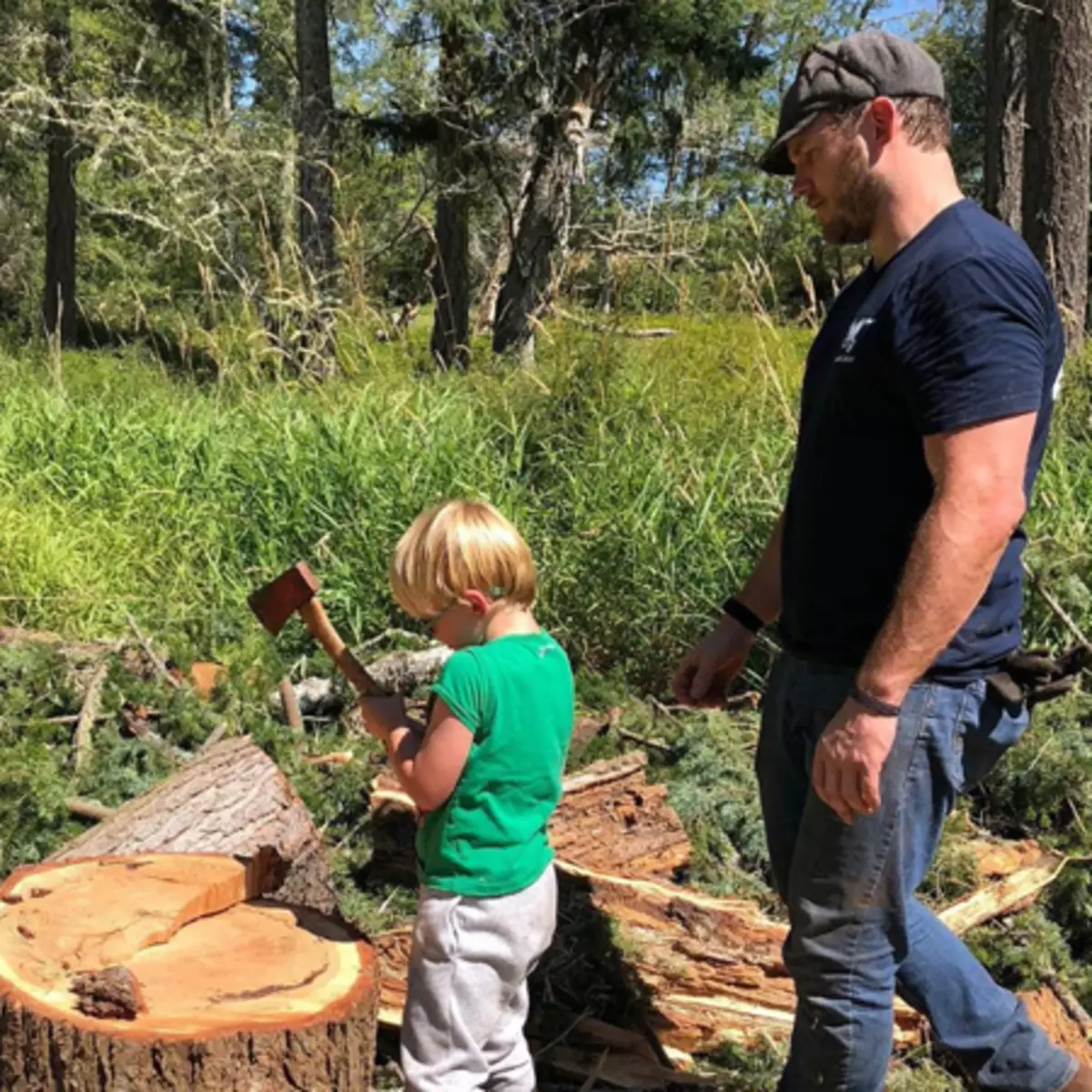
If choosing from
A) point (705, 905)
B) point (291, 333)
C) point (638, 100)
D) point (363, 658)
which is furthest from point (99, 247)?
point (705, 905)

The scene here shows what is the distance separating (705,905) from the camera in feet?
10.3

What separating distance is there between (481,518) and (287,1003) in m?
0.91

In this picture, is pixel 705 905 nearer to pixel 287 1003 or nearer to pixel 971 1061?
pixel 971 1061

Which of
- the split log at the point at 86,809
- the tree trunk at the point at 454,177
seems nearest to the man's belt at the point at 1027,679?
the split log at the point at 86,809

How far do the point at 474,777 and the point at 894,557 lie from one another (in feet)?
2.70

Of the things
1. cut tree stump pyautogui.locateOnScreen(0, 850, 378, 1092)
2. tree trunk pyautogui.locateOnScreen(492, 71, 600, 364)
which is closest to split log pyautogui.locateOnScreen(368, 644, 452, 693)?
cut tree stump pyautogui.locateOnScreen(0, 850, 378, 1092)

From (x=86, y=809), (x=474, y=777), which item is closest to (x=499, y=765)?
(x=474, y=777)

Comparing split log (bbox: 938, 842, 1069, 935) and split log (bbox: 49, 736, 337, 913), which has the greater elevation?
split log (bbox: 49, 736, 337, 913)

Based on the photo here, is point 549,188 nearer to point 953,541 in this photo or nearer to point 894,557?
point 894,557

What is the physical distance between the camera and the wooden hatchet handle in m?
2.43

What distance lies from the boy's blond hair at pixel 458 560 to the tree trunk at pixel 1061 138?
18.8 feet

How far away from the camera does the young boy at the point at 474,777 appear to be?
2221 mm

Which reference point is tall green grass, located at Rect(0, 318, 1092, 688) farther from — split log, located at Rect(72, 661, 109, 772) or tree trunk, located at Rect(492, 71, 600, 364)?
tree trunk, located at Rect(492, 71, 600, 364)

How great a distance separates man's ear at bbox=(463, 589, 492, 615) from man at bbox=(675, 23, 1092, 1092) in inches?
21.6
